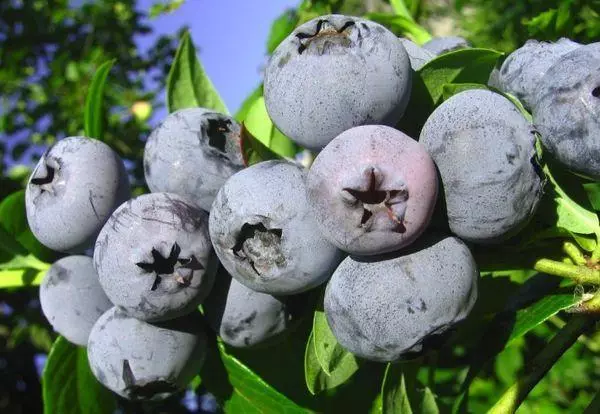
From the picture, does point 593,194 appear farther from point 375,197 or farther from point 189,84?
point 189,84

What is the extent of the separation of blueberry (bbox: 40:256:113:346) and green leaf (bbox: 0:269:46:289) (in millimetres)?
220

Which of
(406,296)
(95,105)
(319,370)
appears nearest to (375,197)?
(406,296)

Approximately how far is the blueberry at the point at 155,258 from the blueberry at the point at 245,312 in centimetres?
7

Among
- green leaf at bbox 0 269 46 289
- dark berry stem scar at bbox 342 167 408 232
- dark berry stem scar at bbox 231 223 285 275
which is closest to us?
dark berry stem scar at bbox 342 167 408 232

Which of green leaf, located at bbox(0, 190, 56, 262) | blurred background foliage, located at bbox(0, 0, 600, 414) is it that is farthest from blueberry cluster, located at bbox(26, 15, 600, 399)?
blurred background foliage, located at bbox(0, 0, 600, 414)

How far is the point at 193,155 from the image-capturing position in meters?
1.10

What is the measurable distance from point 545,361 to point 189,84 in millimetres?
870

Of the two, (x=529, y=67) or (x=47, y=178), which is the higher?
(x=529, y=67)

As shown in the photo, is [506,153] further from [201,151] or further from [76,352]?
[76,352]

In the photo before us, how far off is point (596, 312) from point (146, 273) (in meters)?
0.65

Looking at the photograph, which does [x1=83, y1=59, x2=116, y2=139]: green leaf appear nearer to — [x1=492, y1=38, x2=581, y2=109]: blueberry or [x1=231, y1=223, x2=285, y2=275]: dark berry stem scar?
[x1=231, y1=223, x2=285, y2=275]: dark berry stem scar

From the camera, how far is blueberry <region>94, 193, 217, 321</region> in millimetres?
999

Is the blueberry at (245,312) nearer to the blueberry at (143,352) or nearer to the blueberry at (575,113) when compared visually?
the blueberry at (143,352)

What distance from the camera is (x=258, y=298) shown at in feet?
3.55
